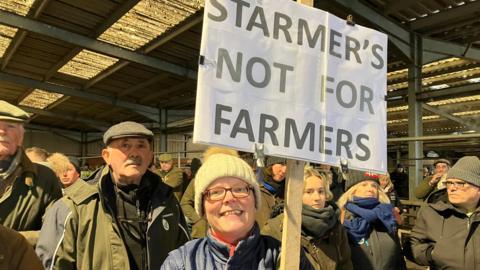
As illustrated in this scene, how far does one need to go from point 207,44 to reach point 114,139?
0.95m

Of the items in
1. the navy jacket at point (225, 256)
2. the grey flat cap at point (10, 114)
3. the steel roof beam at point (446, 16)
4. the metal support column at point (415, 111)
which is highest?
the steel roof beam at point (446, 16)

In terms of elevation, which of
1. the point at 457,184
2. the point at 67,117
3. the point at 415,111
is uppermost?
Answer: the point at 67,117

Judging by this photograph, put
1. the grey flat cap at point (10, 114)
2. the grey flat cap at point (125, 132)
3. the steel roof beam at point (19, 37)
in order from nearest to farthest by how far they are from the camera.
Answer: the grey flat cap at point (125, 132) → the grey flat cap at point (10, 114) → the steel roof beam at point (19, 37)

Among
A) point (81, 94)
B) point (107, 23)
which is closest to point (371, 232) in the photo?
point (107, 23)

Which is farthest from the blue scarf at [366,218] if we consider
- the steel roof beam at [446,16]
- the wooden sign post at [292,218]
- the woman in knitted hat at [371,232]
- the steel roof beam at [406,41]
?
the steel roof beam at [446,16]

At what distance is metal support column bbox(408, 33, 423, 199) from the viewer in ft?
24.3

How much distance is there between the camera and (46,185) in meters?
2.58

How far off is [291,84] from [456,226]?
1.68 m

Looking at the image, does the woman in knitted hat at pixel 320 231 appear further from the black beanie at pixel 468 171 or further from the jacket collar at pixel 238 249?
the jacket collar at pixel 238 249

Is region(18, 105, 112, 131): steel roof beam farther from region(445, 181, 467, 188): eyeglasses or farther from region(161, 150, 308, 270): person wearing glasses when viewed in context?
region(161, 150, 308, 270): person wearing glasses

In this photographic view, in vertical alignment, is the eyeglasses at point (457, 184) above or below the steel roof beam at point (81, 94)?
below

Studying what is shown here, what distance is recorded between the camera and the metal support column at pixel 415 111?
7422mm

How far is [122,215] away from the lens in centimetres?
216

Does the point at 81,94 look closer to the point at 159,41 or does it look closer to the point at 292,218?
the point at 159,41
